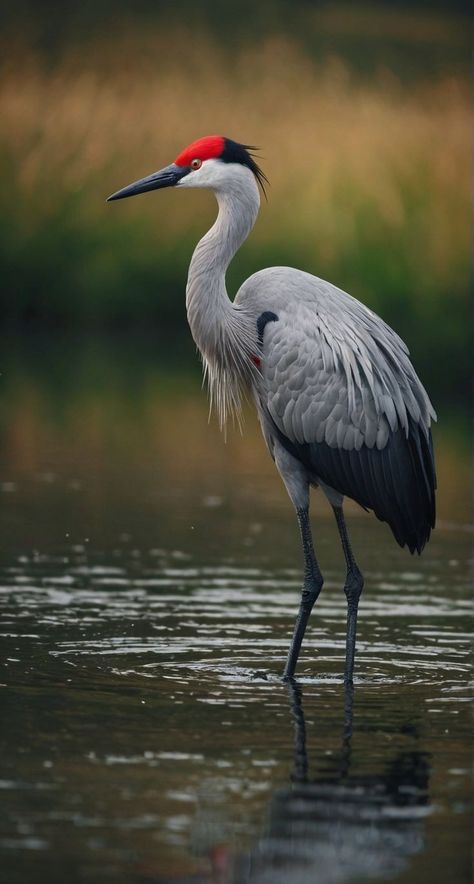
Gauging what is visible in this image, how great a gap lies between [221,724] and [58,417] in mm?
13240

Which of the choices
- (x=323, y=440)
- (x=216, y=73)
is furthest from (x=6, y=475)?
(x=216, y=73)

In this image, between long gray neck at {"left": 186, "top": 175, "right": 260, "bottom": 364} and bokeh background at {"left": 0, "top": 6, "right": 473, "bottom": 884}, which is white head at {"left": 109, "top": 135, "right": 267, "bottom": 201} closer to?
long gray neck at {"left": 186, "top": 175, "right": 260, "bottom": 364}

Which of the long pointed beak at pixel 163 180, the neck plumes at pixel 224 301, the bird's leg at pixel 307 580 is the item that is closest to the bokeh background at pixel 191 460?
the bird's leg at pixel 307 580

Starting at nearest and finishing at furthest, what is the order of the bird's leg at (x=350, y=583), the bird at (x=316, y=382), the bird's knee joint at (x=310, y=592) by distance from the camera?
1. the bird's leg at (x=350, y=583)
2. the bird at (x=316, y=382)
3. the bird's knee joint at (x=310, y=592)

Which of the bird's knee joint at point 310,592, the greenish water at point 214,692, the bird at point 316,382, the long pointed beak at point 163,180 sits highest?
the long pointed beak at point 163,180

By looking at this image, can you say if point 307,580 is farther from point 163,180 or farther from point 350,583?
point 163,180

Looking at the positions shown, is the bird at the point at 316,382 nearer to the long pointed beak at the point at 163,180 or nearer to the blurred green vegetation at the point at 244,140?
the long pointed beak at the point at 163,180

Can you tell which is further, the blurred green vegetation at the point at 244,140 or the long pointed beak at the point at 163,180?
the blurred green vegetation at the point at 244,140

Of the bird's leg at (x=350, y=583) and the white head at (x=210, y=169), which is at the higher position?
the white head at (x=210, y=169)

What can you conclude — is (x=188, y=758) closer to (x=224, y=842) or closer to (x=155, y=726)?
(x=155, y=726)

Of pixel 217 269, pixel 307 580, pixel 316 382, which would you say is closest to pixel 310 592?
pixel 307 580

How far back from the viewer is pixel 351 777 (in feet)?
22.7

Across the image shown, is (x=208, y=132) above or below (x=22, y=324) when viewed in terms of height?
above

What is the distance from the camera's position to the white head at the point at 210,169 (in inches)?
380
